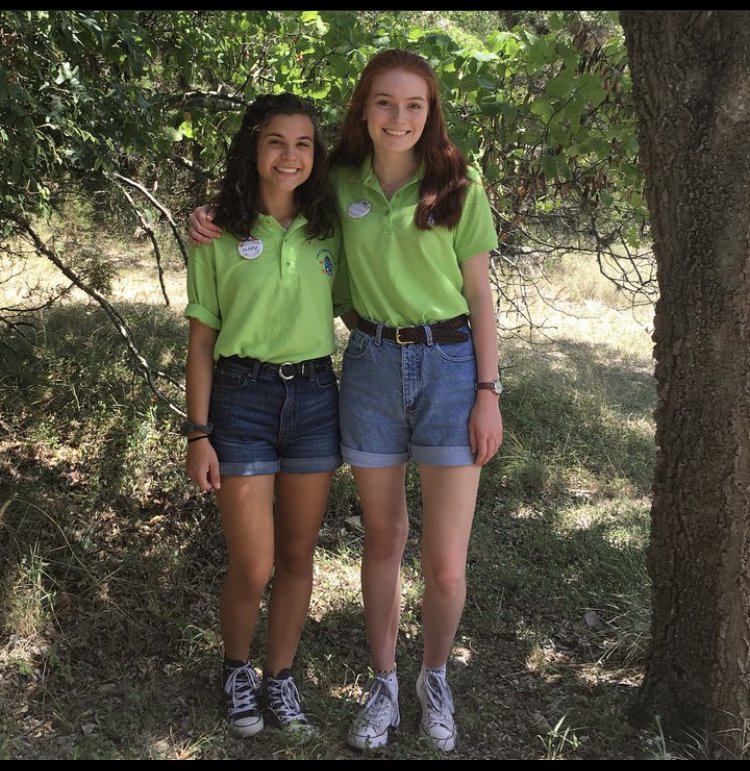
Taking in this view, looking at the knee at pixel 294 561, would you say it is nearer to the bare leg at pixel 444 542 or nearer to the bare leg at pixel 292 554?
the bare leg at pixel 292 554

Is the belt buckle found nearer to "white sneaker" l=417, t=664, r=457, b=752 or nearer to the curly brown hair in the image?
the curly brown hair

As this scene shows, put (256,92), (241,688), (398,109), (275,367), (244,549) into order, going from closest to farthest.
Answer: (398,109), (275,367), (244,549), (241,688), (256,92)

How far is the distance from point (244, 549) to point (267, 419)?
16.4 inches

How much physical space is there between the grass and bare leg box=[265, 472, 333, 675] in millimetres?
303

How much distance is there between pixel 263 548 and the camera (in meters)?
2.48

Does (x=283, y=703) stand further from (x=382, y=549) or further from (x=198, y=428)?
(x=198, y=428)

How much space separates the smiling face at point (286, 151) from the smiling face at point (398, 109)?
202 millimetres

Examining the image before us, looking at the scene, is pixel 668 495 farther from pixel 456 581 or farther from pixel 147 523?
pixel 147 523

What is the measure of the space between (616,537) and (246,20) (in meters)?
3.05

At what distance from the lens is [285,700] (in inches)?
105

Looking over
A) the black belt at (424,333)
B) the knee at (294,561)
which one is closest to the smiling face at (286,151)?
the black belt at (424,333)

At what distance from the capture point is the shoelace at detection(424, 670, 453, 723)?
8.61 ft

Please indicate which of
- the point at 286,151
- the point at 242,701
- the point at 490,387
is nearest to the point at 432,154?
the point at 286,151

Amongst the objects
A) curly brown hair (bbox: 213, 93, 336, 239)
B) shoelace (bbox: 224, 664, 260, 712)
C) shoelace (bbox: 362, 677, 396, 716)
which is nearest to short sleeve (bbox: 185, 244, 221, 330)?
curly brown hair (bbox: 213, 93, 336, 239)
